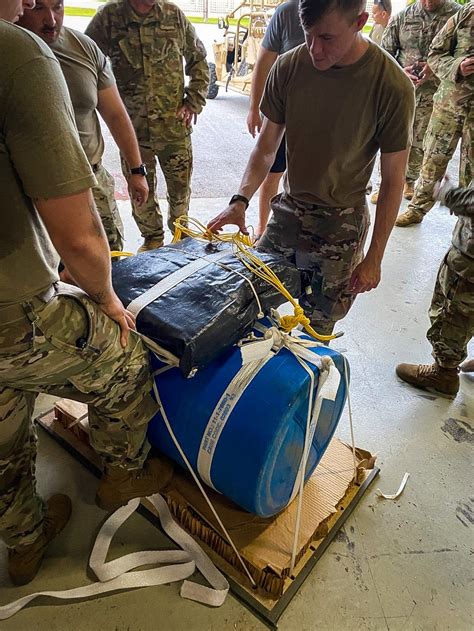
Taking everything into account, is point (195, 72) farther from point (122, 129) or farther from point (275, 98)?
point (275, 98)

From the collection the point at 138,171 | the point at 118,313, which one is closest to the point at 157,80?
the point at 138,171

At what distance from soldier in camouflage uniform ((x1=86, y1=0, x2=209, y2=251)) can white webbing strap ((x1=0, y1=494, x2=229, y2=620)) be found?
197cm

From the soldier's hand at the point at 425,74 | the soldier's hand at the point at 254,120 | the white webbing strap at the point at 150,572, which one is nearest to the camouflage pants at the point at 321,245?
the white webbing strap at the point at 150,572

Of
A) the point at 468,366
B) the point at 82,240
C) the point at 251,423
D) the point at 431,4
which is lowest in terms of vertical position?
the point at 468,366

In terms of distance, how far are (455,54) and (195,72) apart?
1.81 metres

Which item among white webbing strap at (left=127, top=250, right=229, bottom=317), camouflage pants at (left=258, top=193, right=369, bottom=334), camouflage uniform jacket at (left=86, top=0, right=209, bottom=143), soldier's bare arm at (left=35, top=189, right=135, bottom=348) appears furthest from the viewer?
camouflage uniform jacket at (left=86, top=0, right=209, bottom=143)

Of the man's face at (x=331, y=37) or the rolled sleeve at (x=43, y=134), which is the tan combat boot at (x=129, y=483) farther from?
the man's face at (x=331, y=37)

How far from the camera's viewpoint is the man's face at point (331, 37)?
4.41ft

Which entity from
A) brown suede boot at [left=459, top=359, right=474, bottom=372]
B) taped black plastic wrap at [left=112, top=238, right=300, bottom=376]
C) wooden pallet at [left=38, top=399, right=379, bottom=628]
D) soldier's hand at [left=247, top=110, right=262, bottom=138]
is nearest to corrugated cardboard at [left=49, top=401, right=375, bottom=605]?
wooden pallet at [left=38, top=399, right=379, bottom=628]

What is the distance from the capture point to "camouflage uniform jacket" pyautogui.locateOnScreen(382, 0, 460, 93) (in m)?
3.57

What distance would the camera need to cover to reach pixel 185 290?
49.4 inches

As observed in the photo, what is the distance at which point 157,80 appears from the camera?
2.58 m

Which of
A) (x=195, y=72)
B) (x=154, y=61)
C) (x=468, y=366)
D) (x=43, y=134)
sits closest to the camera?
(x=43, y=134)

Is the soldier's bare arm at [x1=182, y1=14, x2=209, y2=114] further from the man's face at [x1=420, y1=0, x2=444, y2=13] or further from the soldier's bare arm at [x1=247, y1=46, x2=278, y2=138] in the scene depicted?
the man's face at [x1=420, y1=0, x2=444, y2=13]
